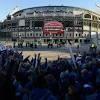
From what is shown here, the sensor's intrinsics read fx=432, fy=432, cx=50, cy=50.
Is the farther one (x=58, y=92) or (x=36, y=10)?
(x=36, y=10)

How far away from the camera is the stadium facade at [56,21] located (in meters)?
165

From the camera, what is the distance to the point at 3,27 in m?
188

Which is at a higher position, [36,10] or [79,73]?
[36,10]

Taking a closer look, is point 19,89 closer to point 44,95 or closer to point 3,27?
point 44,95

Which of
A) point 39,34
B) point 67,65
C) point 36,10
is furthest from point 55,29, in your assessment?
point 67,65

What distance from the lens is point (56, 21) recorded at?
528 ft

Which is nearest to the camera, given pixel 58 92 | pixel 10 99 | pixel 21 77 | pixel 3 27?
pixel 10 99

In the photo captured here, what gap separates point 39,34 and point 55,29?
27162 millimetres

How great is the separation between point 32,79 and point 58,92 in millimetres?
673

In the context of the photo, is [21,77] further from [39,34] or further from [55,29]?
[39,34]

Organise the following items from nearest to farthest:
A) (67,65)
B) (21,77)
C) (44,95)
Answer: (44,95) → (21,77) → (67,65)

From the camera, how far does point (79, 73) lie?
1094cm

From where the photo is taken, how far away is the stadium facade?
165m

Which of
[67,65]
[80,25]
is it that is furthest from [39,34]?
[67,65]
